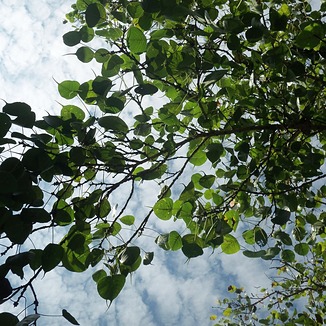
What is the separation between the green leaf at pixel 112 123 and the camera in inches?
50.6

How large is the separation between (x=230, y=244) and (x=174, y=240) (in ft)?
0.77

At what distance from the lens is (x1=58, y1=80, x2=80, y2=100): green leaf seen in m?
1.39

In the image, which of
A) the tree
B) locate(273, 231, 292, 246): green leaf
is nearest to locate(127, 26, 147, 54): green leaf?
the tree

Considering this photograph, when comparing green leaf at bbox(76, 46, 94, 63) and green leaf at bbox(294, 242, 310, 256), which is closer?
green leaf at bbox(76, 46, 94, 63)

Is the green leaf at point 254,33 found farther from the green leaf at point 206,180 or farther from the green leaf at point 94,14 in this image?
the green leaf at point 206,180

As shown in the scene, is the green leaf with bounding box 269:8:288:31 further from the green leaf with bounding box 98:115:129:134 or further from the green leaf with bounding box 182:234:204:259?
the green leaf with bounding box 182:234:204:259

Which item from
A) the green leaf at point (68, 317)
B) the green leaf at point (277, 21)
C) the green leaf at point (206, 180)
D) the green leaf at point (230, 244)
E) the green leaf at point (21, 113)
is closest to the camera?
the green leaf at point (68, 317)

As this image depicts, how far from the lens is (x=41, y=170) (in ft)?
3.83

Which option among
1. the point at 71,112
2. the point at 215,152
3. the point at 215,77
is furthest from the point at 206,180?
the point at 71,112

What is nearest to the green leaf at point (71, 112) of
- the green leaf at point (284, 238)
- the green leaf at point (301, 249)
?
the green leaf at point (284, 238)

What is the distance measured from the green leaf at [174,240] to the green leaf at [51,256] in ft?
1.39

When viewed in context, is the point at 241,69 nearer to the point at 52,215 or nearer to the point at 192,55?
the point at 192,55

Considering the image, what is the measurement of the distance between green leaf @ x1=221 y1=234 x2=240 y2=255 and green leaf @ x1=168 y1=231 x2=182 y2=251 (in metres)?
0.20

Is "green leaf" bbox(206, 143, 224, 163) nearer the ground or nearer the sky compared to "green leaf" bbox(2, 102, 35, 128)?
nearer the sky
